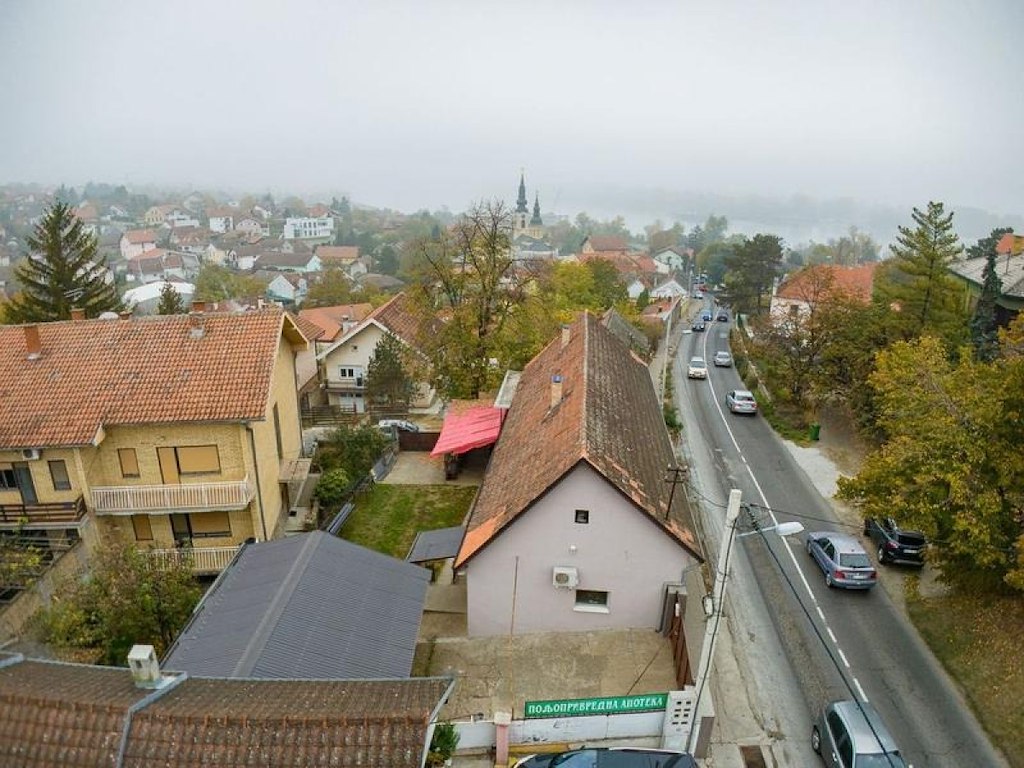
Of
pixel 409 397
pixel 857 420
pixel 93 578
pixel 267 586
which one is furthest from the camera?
pixel 409 397

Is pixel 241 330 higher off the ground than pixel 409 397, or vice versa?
pixel 241 330

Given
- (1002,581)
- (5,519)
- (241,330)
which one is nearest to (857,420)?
(1002,581)

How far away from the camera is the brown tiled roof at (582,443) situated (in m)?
17.8

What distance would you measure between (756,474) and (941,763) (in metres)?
16.7

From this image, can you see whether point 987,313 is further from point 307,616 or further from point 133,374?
point 133,374

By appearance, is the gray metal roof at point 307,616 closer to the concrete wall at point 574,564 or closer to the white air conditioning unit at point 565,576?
the concrete wall at point 574,564

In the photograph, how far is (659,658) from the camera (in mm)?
17844

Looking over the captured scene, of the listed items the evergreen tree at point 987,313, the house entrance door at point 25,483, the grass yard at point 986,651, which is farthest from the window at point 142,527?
the evergreen tree at point 987,313

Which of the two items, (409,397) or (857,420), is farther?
(409,397)

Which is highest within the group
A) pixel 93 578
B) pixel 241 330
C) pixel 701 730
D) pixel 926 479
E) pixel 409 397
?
pixel 241 330

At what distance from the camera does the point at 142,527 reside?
77.2 ft

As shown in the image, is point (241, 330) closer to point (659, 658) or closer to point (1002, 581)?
point (659, 658)

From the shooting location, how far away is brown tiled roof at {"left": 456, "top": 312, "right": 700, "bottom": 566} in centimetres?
1780

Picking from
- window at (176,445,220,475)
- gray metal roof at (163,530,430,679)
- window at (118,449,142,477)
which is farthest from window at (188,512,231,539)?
gray metal roof at (163,530,430,679)
